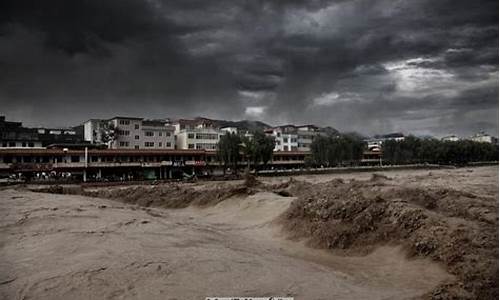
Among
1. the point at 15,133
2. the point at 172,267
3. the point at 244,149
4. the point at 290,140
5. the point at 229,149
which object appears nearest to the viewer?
the point at 172,267

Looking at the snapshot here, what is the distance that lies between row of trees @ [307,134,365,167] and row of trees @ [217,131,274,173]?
3.60m

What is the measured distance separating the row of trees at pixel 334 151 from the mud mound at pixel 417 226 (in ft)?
67.1

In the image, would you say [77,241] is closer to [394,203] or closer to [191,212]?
[394,203]

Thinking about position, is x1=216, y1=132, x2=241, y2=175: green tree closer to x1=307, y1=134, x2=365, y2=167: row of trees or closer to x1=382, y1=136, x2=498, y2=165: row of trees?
x1=307, y1=134, x2=365, y2=167: row of trees

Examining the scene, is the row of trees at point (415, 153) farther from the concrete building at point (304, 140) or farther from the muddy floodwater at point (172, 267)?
the muddy floodwater at point (172, 267)

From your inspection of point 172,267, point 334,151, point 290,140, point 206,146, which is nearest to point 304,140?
point 290,140

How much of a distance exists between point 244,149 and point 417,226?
2151 centimetres

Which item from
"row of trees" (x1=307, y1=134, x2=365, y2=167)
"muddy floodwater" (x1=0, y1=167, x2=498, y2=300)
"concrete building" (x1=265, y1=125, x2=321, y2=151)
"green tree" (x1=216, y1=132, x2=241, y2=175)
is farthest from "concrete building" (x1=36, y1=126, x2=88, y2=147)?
"concrete building" (x1=265, y1=125, x2=321, y2=151)

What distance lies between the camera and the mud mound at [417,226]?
137 inches

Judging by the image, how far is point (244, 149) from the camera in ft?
86.4

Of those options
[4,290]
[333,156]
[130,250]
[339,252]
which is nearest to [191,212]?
[339,252]

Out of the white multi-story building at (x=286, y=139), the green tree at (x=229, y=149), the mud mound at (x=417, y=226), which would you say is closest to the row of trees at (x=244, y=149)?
the green tree at (x=229, y=149)

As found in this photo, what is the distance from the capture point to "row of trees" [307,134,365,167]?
27.9m

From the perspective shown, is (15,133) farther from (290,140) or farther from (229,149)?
(290,140)
